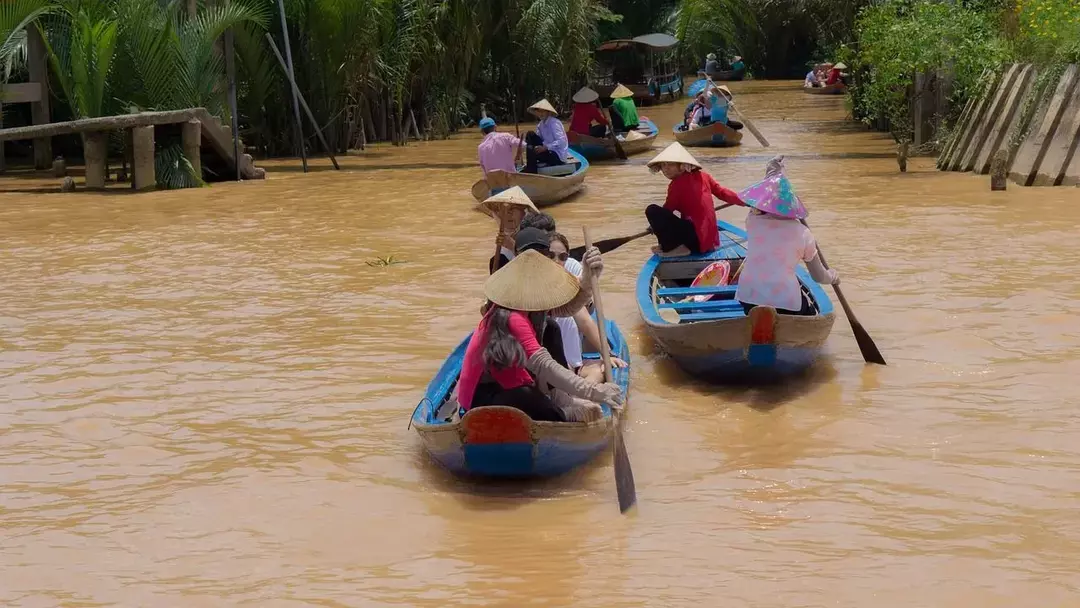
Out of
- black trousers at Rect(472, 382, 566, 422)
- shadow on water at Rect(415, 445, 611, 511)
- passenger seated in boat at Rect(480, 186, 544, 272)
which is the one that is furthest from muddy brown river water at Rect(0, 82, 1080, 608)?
passenger seated in boat at Rect(480, 186, 544, 272)

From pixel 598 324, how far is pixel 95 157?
1207 cm

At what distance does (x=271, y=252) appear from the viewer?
12297 millimetres

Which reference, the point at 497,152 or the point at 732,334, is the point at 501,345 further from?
the point at 497,152

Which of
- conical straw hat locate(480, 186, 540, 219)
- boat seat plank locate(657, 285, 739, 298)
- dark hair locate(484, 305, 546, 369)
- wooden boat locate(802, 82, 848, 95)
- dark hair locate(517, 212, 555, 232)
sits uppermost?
wooden boat locate(802, 82, 848, 95)

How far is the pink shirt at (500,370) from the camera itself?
5.75m

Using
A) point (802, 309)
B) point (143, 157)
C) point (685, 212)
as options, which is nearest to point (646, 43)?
point (143, 157)

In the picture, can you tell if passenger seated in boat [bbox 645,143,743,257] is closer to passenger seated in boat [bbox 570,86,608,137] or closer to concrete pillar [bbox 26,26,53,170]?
concrete pillar [bbox 26,26,53,170]

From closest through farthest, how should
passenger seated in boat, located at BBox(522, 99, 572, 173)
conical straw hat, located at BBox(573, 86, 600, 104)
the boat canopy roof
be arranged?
A: passenger seated in boat, located at BBox(522, 99, 572, 173)
conical straw hat, located at BBox(573, 86, 600, 104)
the boat canopy roof

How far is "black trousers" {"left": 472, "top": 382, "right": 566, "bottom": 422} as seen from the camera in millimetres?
5809

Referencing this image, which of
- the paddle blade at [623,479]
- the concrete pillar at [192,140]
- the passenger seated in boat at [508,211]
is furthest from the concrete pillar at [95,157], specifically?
the paddle blade at [623,479]

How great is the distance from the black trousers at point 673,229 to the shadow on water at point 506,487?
3024 millimetres

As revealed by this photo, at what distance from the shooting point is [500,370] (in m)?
5.80

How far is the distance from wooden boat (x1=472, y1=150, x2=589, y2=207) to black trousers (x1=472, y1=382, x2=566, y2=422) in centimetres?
736

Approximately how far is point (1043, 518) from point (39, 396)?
5.41 meters
